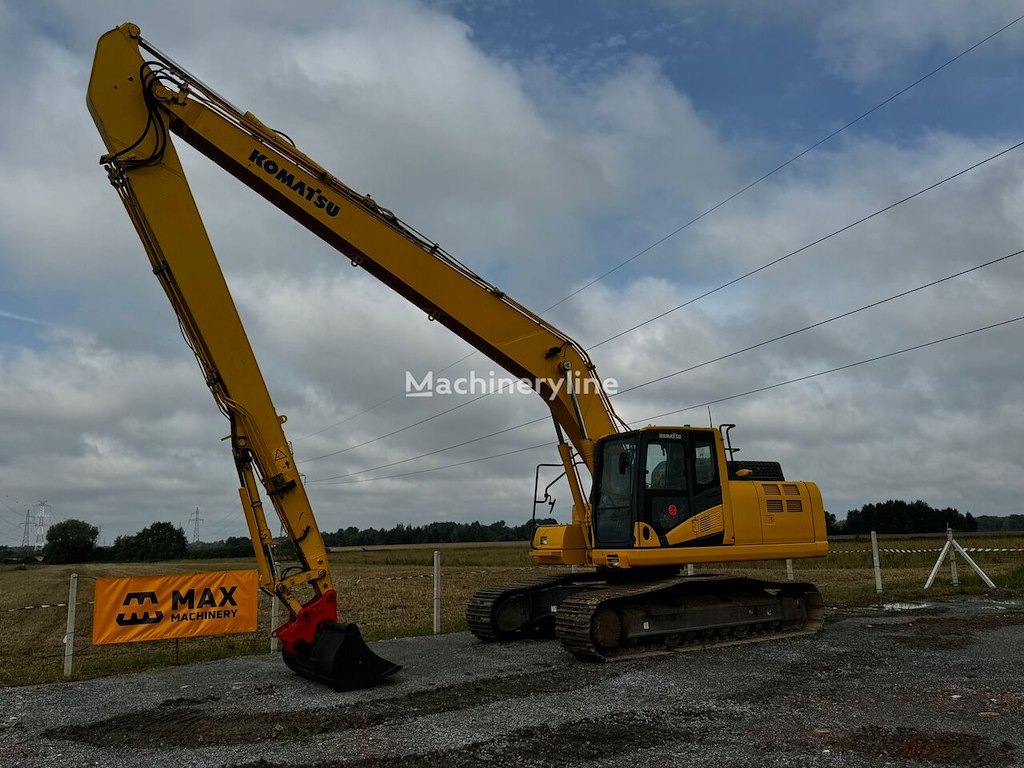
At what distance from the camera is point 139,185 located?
9.55 m

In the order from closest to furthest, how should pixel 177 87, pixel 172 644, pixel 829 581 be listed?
pixel 177 87, pixel 172 644, pixel 829 581

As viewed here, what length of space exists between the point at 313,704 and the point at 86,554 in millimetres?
100400

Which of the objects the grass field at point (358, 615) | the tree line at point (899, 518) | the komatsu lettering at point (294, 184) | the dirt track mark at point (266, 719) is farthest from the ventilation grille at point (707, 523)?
the tree line at point (899, 518)

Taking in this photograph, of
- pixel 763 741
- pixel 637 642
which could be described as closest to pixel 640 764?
pixel 763 741

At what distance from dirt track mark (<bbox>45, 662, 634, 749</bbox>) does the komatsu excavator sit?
3.32ft

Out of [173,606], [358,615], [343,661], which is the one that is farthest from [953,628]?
[173,606]

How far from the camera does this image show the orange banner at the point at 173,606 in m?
11.0

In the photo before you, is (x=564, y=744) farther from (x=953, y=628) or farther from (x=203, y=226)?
(x=953, y=628)

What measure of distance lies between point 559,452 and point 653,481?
169 cm

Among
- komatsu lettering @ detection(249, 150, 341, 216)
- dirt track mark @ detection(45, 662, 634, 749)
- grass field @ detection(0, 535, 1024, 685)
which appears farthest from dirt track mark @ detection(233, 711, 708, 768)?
komatsu lettering @ detection(249, 150, 341, 216)

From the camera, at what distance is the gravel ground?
6.55m

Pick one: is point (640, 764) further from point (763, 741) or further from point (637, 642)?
point (637, 642)

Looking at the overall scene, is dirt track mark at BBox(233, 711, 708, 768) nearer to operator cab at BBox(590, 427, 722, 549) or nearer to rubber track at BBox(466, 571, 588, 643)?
operator cab at BBox(590, 427, 722, 549)

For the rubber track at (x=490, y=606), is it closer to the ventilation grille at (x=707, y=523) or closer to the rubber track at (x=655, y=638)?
the rubber track at (x=655, y=638)
